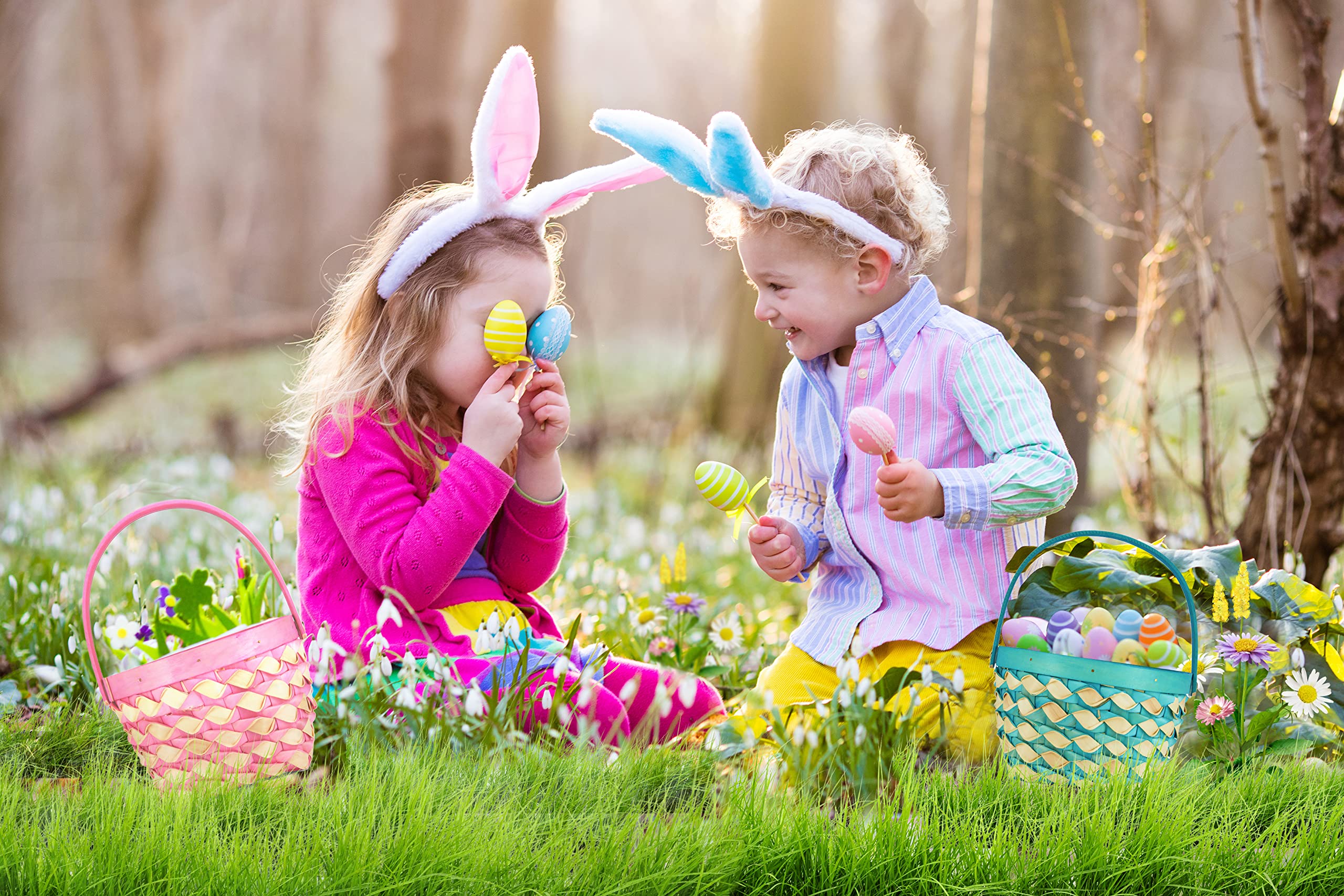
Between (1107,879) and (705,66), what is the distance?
71.4 ft

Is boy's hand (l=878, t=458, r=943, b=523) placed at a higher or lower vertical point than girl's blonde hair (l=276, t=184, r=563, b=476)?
lower

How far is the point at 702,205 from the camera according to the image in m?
25.3

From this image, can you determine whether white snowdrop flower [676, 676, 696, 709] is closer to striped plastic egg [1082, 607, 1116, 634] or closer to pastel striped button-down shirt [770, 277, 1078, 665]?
pastel striped button-down shirt [770, 277, 1078, 665]

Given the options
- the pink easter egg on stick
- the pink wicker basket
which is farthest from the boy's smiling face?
the pink wicker basket

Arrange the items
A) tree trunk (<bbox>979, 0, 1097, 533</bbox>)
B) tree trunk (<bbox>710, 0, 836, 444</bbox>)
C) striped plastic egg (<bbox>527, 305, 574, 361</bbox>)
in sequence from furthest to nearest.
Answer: tree trunk (<bbox>710, 0, 836, 444</bbox>) < tree trunk (<bbox>979, 0, 1097, 533</bbox>) < striped plastic egg (<bbox>527, 305, 574, 361</bbox>)

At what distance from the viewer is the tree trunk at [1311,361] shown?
3.39 meters

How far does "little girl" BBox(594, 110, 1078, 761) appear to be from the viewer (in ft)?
8.20

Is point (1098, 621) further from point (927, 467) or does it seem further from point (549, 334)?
point (549, 334)

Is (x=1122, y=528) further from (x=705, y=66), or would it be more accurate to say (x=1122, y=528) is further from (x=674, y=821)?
(x=705, y=66)

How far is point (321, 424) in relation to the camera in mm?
2738

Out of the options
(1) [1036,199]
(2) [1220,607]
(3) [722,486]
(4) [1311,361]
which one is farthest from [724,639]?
(1) [1036,199]

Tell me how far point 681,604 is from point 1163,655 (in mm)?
1319

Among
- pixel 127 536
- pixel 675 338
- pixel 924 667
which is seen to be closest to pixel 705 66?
pixel 675 338

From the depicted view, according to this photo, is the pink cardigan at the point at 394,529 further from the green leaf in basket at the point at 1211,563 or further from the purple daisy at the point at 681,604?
the green leaf in basket at the point at 1211,563
